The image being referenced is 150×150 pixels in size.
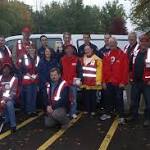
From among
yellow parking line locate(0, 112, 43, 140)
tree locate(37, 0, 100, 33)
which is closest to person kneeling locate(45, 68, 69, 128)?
yellow parking line locate(0, 112, 43, 140)

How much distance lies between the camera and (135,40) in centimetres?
1316

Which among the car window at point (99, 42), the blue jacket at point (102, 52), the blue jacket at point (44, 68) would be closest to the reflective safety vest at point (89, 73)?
the blue jacket at point (102, 52)

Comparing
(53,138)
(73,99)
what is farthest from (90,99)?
(53,138)

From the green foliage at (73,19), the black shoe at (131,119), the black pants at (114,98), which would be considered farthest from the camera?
the green foliage at (73,19)

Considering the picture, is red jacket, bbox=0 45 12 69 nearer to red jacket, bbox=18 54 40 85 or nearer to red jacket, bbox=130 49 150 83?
red jacket, bbox=18 54 40 85

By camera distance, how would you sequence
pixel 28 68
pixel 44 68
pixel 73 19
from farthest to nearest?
pixel 73 19 → pixel 28 68 → pixel 44 68

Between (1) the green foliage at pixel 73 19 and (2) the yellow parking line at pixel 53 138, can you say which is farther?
(1) the green foliage at pixel 73 19

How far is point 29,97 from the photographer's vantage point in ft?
45.1

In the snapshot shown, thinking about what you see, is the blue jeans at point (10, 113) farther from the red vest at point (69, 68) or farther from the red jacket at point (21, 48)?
the red jacket at point (21, 48)

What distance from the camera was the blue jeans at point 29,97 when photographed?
13750mm

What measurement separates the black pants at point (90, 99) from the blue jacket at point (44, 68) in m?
0.97

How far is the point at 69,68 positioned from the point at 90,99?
2.93ft

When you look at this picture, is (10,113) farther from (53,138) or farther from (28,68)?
(28,68)

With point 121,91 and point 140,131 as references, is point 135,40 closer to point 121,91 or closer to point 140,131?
point 121,91
